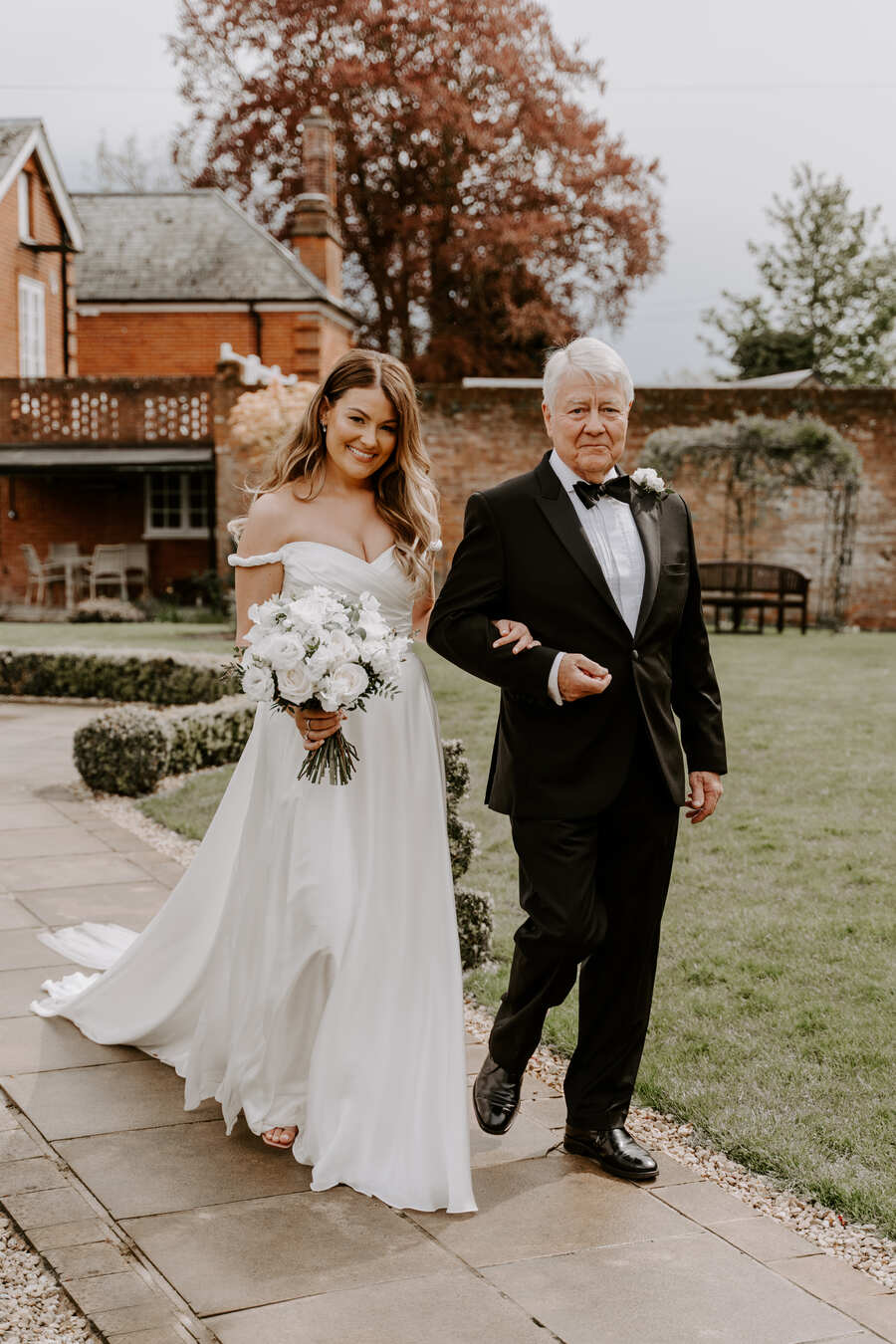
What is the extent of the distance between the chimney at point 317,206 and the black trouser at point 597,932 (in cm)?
2452

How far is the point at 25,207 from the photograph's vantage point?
966 inches

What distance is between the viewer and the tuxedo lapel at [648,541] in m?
3.35

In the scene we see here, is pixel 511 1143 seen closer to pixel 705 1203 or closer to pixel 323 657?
pixel 705 1203

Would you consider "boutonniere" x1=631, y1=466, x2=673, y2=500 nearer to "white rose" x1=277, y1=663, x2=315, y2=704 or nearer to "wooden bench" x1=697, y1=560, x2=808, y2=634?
"white rose" x1=277, y1=663, x2=315, y2=704

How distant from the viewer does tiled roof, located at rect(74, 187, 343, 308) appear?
25422mm

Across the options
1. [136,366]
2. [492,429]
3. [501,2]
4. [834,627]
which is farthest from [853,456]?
[501,2]

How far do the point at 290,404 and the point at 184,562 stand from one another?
6058 mm

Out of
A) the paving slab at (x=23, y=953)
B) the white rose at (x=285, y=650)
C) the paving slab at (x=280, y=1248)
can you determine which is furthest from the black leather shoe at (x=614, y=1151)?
the paving slab at (x=23, y=953)

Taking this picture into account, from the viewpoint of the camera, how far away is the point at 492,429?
67.1ft

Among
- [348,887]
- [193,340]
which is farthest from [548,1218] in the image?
[193,340]

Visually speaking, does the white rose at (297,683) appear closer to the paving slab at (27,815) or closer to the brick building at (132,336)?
the paving slab at (27,815)

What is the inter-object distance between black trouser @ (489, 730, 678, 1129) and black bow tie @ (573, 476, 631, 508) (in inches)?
23.7

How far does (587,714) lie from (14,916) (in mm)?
3408

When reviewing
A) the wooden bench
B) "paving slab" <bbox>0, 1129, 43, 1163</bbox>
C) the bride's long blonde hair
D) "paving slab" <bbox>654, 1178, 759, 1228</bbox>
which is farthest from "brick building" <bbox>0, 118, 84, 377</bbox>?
"paving slab" <bbox>654, 1178, 759, 1228</bbox>
